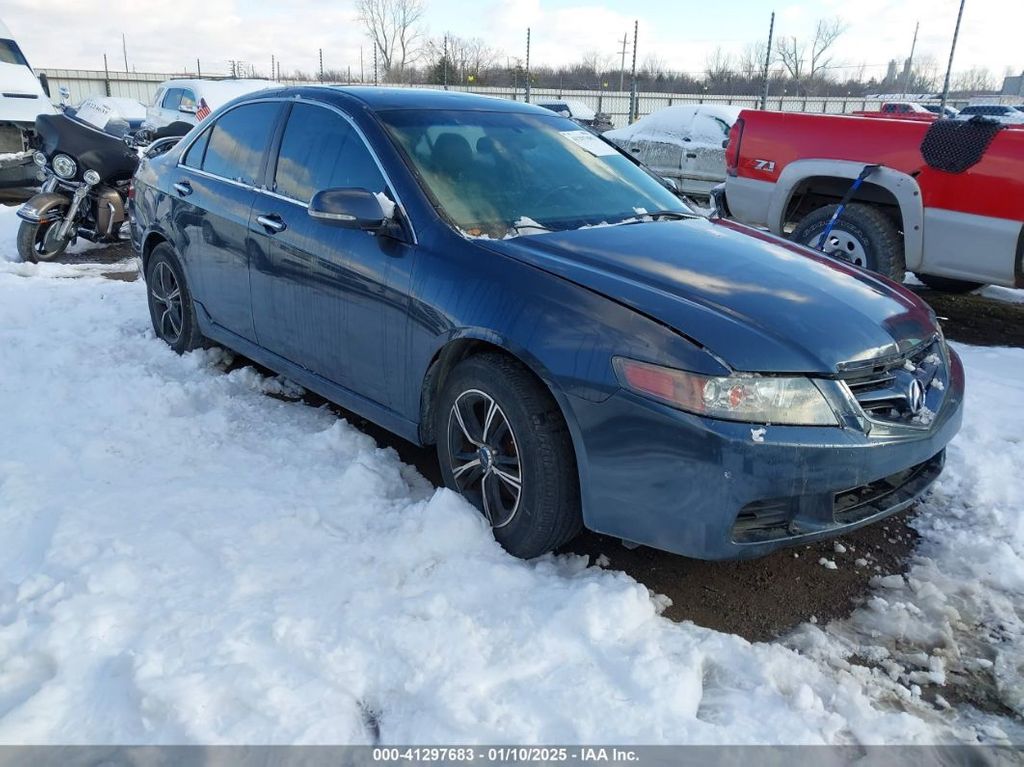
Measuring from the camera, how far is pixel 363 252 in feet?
11.1

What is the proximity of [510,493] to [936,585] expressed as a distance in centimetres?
162

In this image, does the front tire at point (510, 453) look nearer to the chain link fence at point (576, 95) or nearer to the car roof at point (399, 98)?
the car roof at point (399, 98)

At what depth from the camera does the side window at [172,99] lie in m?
15.1

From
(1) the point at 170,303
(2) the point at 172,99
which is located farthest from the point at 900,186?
(2) the point at 172,99

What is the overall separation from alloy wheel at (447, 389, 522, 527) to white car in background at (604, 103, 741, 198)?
9.74m

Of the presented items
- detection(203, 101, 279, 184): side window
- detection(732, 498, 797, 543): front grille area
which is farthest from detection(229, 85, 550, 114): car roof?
detection(732, 498, 797, 543): front grille area

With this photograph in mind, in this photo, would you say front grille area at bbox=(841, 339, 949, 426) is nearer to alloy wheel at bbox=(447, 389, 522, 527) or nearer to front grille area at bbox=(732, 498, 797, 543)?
front grille area at bbox=(732, 498, 797, 543)

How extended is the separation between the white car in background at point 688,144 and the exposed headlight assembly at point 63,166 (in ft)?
23.4

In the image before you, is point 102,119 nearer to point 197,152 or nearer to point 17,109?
point 17,109

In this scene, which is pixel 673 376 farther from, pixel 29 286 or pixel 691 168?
pixel 691 168

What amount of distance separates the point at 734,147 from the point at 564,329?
16.3 ft

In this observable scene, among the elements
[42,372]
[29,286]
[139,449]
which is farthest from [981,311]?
[29,286]

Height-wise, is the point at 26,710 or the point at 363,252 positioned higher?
the point at 363,252

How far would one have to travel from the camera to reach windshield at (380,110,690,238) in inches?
130
